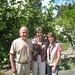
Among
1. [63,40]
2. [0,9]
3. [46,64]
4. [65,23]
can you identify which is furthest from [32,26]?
[46,64]

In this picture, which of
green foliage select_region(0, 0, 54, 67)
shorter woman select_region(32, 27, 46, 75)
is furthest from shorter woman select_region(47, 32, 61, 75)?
green foliage select_region(0, 0, 54, 67)

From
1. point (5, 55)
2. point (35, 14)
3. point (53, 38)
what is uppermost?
point (35, 14)

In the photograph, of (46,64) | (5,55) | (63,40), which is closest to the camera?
(46,64)

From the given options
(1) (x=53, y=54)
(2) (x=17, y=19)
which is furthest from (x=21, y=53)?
(2) (x=17, y=19)

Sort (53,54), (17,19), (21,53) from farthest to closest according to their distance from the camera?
(17,19), (53,54), (21,53)

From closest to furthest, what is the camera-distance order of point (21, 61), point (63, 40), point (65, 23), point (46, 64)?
1. point (21, 61)
2. point (46, 64)
3. point (63, 40)
4. point (65, 23)

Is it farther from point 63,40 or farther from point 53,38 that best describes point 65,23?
point 53,38

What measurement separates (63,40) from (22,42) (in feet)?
21.0

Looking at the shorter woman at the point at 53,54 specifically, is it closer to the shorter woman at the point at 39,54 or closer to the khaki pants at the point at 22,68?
the shorter woman at the point at 39,54

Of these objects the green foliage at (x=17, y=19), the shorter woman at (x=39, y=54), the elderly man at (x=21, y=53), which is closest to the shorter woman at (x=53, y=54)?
the shorter woman at (x=39, y=54)

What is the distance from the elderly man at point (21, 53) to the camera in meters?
6.00

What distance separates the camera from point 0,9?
404 inches

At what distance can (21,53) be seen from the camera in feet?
19.7

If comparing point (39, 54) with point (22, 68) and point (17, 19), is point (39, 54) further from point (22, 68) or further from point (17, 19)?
point (17, 19)
